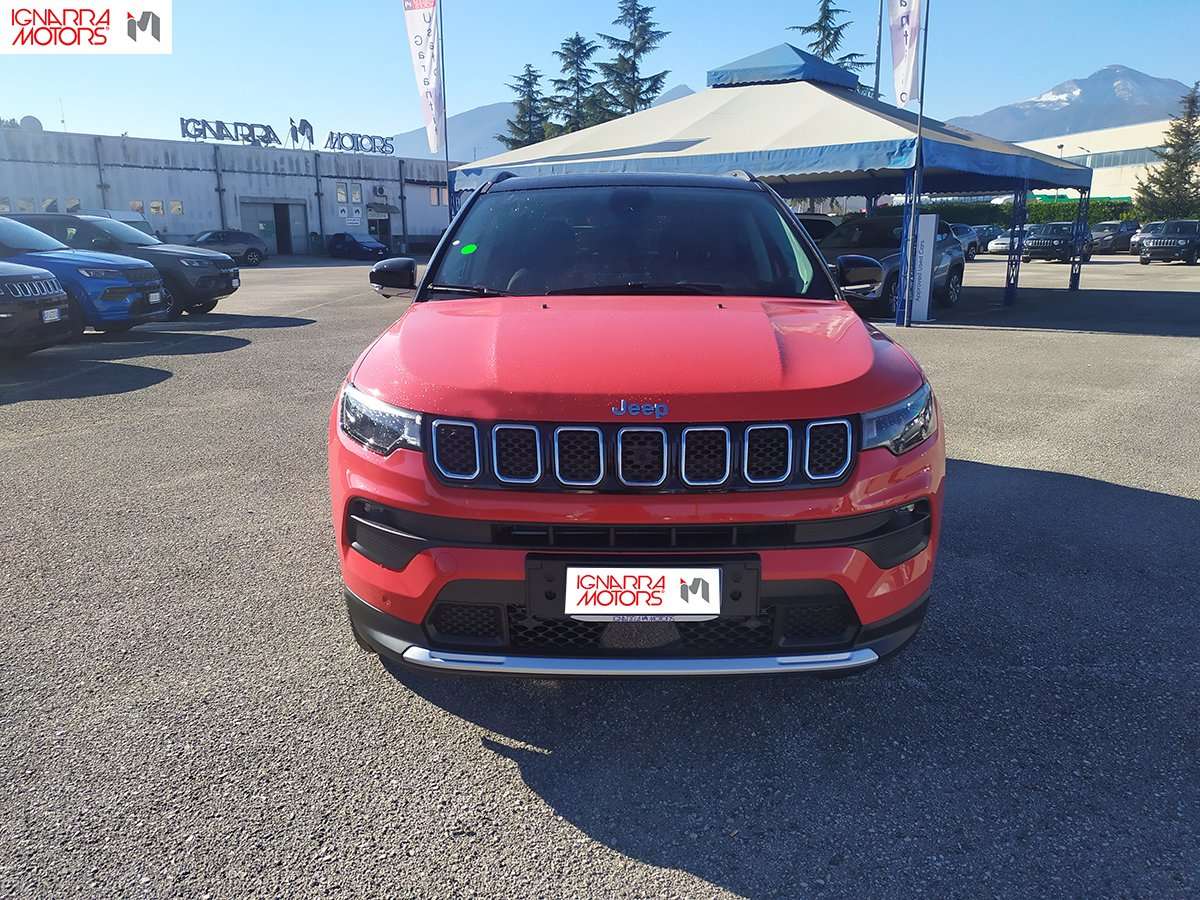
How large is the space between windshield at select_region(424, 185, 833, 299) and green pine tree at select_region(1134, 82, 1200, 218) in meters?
54.2

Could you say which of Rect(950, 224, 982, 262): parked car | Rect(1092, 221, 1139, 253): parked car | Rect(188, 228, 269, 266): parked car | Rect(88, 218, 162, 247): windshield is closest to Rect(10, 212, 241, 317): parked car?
Rect(88, 218, 162, 247): windshield

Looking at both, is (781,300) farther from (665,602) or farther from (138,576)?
(138,576)

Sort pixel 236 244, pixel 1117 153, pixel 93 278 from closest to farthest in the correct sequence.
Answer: pixel 93 278
pixel 236 244
pixel 1117 153

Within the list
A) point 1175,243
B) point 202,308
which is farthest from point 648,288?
point 1175,243

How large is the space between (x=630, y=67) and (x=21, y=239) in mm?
51555

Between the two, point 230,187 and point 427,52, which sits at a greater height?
point 427,52

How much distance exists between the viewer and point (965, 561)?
387 centimetres

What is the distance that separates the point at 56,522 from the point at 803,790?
155 inches

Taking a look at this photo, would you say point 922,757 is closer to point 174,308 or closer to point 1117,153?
point 174,308

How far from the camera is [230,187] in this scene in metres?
39.2

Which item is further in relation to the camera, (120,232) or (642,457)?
(120,232)

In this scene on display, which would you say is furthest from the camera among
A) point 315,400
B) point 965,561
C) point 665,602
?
point 315,400

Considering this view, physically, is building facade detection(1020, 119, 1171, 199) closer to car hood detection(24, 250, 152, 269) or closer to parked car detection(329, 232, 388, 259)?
parked car detection(329, 232, 388, 259)

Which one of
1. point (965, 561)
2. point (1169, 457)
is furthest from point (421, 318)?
point (1169, 457)
